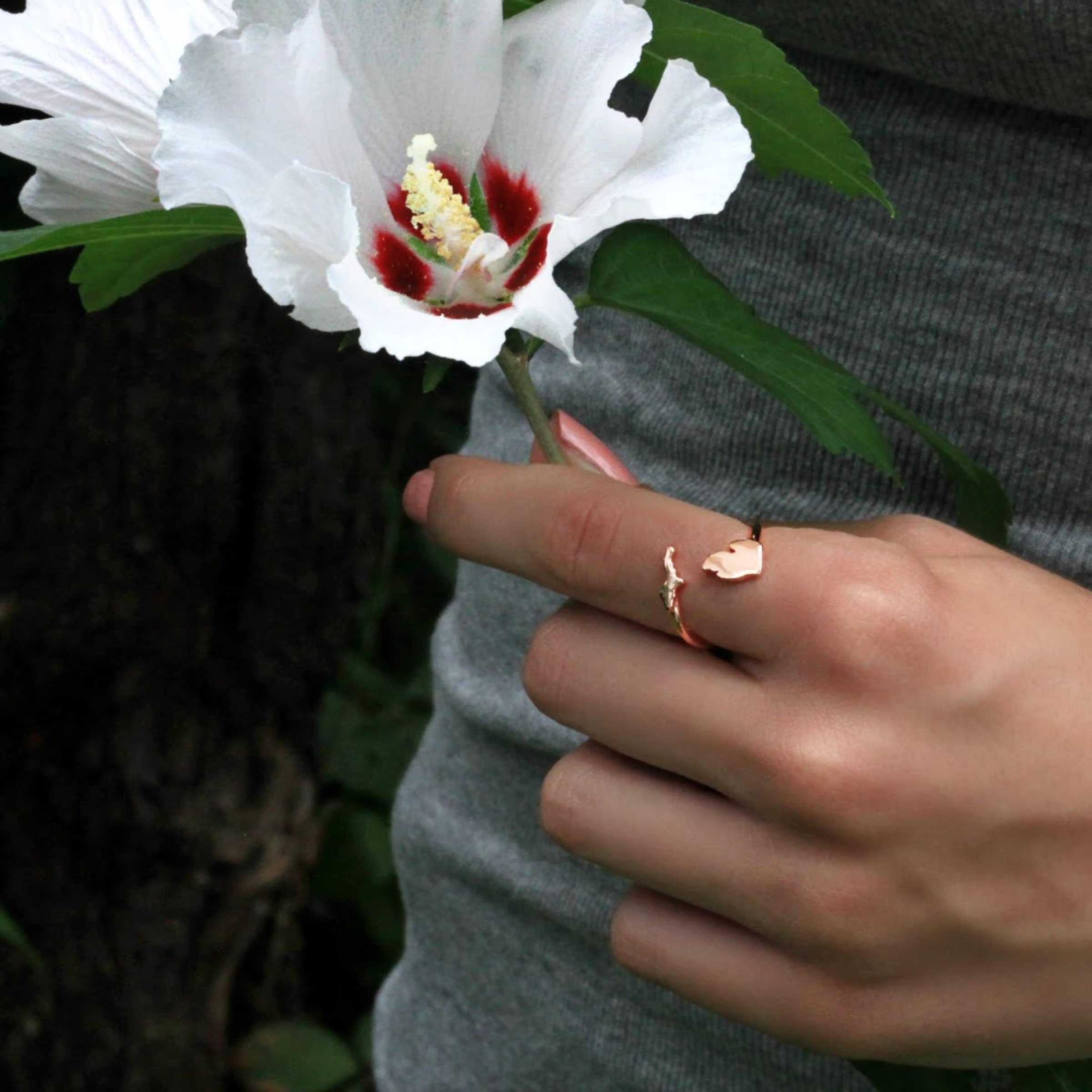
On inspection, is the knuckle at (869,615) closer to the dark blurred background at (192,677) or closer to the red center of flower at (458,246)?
the red center of flower at (458,246)

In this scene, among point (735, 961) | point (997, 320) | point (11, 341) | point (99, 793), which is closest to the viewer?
point (735, 961)

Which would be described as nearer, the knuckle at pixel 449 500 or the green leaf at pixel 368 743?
the knuckle at pixel 449 500

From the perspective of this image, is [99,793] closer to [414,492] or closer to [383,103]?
[414,492]

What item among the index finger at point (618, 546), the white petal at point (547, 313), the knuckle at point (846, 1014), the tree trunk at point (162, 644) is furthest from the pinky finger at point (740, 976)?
the tree trunk at point (162, 644)

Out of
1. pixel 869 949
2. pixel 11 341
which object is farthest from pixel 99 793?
pixel 869 949

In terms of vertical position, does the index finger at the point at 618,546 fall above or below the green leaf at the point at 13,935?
above

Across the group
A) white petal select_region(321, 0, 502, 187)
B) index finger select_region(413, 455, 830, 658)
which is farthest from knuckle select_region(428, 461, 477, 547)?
white petal select_region(321, 0, 502, 187)

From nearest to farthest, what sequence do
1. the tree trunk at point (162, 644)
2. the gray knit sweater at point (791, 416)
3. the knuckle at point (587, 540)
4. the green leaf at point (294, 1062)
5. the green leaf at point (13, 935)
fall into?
the knuckle at point (587, 540) < the gray knit sweater at point (791, 416) < the green leaf at point (13, 935) < the tree trunk at point (162, 644) < the green leaf at point (294, 1062)

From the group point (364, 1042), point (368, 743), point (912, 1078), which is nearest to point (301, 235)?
point (912, 1078)
